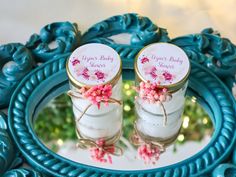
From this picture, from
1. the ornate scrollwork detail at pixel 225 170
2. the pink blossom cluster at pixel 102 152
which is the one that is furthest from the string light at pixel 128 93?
the ornate scrollwork detail at pixel 225 170

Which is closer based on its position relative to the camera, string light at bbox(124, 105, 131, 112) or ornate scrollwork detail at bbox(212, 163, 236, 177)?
ornate scrollwork detail at bbox(212, 163, 236, 177)

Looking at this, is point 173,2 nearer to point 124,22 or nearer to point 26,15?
point 124,22

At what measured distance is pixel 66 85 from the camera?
A: 1.10 meters

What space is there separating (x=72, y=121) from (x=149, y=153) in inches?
5.6

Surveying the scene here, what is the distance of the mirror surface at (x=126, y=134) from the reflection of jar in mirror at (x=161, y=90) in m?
0.02

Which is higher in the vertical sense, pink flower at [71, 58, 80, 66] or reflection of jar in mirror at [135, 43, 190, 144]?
pink flower at [71, 58, 80, 66]

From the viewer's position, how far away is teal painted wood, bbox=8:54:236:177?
0.97m

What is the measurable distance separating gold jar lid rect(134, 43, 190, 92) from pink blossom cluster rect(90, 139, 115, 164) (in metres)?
0.12

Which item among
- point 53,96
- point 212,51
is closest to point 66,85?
point 53,96

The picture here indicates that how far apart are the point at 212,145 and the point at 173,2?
1.20 ft

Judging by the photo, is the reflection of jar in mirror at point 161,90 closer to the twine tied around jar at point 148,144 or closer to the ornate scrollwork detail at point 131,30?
the twine tied around jar at point 148,144

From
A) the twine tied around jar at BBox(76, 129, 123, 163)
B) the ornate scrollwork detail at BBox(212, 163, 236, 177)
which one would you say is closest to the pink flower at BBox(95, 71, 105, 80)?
the twine tied around jar at BBox(76, 129, 123, 163)

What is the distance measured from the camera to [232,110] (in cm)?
104

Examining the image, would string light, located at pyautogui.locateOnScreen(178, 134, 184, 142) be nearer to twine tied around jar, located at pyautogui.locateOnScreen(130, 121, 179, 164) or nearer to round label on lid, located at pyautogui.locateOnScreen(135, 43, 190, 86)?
twine tied around jar, located at pyautogui.locateOnScreen(130, 121, 179, 164)
